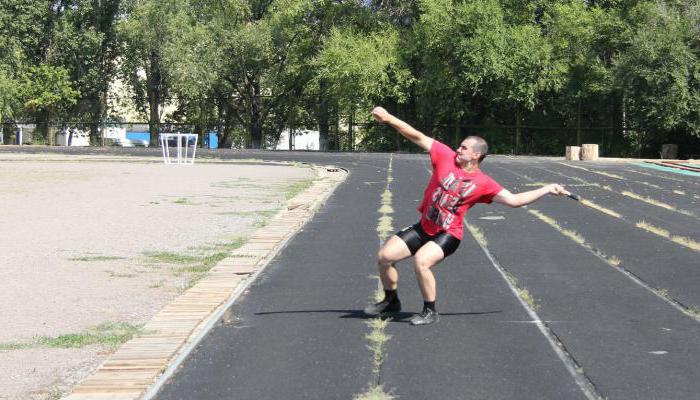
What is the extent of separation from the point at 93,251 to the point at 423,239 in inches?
215

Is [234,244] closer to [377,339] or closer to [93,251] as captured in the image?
[93,251]

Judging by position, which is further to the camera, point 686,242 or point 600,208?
point 600,208

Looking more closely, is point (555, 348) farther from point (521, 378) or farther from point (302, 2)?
point (302, 2)

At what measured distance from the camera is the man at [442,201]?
7004mm

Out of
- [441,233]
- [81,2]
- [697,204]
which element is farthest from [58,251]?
[81,2]

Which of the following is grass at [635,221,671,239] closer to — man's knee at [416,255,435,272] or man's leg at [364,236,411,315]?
man's leg at [364,236,411,315]

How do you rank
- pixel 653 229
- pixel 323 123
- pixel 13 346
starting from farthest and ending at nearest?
pixel 323 123
pixel 653 229
pixel 13 346

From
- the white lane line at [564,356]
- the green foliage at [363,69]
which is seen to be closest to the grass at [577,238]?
the white lane line at [564,356]

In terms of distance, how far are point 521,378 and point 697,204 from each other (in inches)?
521

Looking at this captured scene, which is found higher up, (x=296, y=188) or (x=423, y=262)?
(x=423, y=262)

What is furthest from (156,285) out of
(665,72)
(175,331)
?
(665,72)

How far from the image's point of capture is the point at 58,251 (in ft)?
36.9

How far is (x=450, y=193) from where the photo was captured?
7.01 meters

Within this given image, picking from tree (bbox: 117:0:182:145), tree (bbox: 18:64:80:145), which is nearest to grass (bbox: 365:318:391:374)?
tree (bbox: 117:0:182:145)
